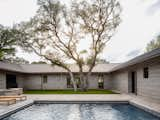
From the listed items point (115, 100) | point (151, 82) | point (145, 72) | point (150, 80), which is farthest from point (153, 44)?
point (115, 100)

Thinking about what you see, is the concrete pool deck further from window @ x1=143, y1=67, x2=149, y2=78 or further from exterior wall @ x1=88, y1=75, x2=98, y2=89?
exterior wall @ x1=88, y1=75, x2=98, y2=89

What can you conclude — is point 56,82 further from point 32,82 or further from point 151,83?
point 151,83

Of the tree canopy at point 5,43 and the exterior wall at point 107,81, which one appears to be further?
the tree canopy at point 5,43

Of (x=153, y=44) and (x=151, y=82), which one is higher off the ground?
(x=153, y=44)

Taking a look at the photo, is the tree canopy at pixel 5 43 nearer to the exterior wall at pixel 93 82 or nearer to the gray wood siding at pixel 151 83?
the exterior wall at pixel 93 82

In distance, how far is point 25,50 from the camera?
23688 mm

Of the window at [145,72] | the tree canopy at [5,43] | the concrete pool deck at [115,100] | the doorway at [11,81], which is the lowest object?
the concrete pool deck at [115,100]

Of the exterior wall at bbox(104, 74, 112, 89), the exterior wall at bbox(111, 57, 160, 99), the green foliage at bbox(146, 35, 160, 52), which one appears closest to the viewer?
the exterior wall at bbox(111, 57, 160, 99)

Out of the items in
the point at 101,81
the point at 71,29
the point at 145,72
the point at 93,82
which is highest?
the point at 71,29

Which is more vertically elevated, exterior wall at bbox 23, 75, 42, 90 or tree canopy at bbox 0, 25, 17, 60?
tree canopy at bbox 0, 25, 17, 60

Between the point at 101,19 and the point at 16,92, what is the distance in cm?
1155

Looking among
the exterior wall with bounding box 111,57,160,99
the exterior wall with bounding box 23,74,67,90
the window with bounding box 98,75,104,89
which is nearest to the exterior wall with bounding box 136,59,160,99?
the exterior wall with bounding box 111,57,160,99

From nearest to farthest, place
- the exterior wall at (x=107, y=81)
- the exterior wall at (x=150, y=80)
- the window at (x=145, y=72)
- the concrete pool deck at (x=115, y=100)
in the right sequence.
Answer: the concrete pool deck at (x=115, y=100), the exterior wall at (x=150, y=80), the window at (x=145, y=72), the exterior wall at (x=107, y=81)

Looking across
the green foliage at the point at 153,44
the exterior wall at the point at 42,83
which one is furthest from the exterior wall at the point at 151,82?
the green foliage at the point at 153,44
